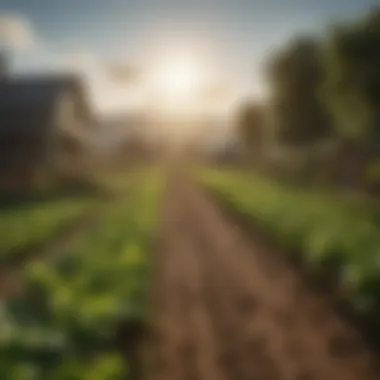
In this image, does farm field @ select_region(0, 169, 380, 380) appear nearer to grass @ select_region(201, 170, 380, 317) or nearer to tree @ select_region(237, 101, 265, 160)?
grass @ select_region(201, 170, 380, 317)

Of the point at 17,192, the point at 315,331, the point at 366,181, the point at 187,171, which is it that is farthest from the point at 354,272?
the point at 17,192

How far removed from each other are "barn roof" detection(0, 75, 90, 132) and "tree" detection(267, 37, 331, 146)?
Answer: 0.61 meters

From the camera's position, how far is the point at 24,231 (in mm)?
2537

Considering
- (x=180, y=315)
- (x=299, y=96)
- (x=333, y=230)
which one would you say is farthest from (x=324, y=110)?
(x=180, y=315)

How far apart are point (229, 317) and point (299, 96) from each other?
93cm

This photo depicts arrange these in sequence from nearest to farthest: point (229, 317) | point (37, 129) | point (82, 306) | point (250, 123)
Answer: point (37, 129) < point (82, 306) < point (250, 123) < point (229, 317)

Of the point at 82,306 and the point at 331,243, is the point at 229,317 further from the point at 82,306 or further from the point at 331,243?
the point at 82,306

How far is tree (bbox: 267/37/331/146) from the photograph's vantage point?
250 centimetres

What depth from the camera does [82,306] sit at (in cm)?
241

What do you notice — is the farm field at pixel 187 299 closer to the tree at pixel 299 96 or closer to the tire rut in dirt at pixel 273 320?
the tire rut in dirt at pixel 273 320

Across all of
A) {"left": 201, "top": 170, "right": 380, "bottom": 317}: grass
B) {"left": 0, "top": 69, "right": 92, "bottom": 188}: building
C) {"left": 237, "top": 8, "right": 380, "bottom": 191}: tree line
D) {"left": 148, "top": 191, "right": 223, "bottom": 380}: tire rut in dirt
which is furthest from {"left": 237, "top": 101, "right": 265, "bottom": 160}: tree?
{"left": 148, "top": 191, "right": 223, "bottom": 380}: tire rut in dirt

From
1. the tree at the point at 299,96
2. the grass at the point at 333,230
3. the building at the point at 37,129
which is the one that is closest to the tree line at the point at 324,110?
the tree at the point at 299,96

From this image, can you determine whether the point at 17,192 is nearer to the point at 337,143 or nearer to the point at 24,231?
the point at 24,231

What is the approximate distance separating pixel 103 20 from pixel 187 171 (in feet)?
1.80
